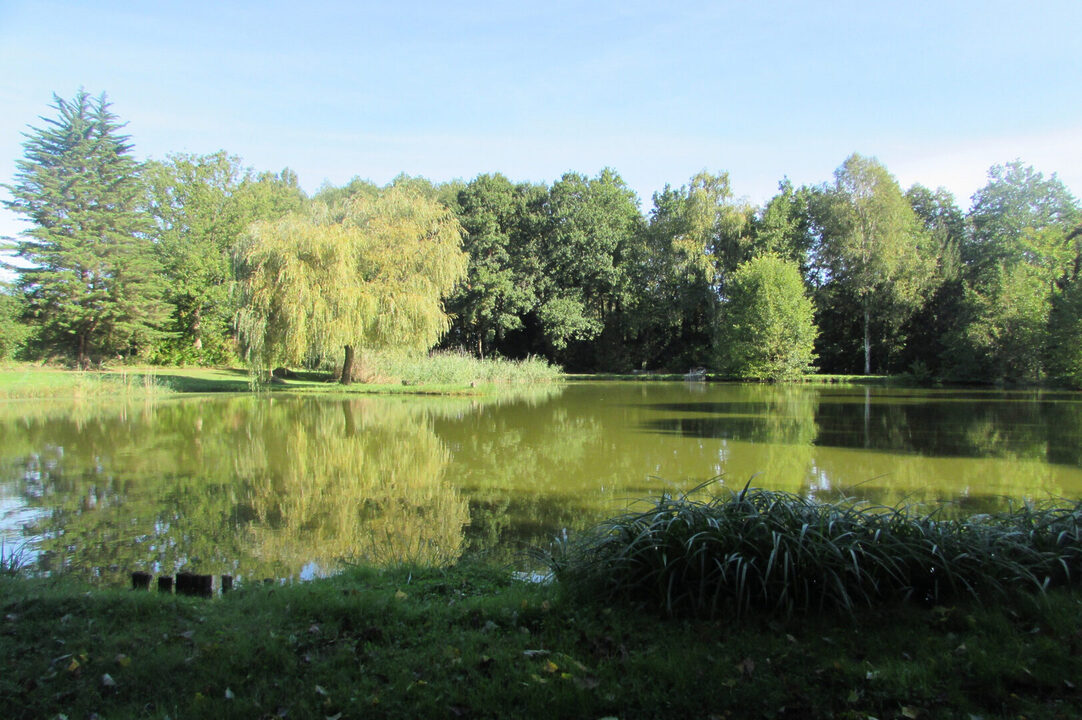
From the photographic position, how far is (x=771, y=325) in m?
28.7

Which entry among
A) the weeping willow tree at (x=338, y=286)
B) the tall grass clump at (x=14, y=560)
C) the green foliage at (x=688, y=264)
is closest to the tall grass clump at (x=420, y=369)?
the weeping willow tree at (x=338, y=286)

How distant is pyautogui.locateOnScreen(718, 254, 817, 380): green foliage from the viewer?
2886cm

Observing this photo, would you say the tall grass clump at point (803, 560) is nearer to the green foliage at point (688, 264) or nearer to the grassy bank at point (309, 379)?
the grassy bank at point (309, 379)

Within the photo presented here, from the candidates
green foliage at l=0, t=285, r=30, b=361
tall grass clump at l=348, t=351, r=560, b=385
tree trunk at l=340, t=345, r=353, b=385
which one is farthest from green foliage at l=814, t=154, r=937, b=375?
green foliage at l=0, t=285, r=30, b=361

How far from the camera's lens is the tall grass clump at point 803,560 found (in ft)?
10.8

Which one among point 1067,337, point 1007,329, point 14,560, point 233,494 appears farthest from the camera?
point 1007,329

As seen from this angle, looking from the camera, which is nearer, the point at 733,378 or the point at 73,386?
the point at 73,386

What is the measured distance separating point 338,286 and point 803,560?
60.2 ft

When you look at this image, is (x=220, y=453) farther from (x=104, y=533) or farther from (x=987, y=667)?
(x=987, y=667)

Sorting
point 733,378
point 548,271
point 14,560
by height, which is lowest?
point 14,560

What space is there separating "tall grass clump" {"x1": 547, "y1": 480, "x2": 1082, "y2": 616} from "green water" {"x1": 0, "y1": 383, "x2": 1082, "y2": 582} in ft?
5.99

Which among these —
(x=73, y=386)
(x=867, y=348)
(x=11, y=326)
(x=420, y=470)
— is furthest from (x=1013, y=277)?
(x=11, y=326)

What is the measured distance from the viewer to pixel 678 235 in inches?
1336

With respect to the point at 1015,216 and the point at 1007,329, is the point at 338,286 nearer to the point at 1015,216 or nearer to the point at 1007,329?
the point at 1007,329
